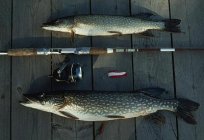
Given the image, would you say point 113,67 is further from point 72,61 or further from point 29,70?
point 29,70

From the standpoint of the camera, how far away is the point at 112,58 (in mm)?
3408

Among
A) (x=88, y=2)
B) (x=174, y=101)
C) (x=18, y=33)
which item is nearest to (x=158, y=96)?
(x=174, y=101)

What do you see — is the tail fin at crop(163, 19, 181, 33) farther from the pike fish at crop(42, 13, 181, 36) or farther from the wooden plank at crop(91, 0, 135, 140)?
the wooden plank at crop(91, 0, 135, 140)

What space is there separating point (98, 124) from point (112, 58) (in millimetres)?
626

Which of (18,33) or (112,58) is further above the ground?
(18,33)

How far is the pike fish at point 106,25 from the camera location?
3.41m

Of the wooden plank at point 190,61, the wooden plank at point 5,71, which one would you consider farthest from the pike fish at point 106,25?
the wooden plank at point 5,71

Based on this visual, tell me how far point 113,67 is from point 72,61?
38cm

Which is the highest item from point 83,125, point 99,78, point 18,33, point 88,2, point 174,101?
point 88,2

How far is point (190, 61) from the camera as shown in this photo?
3443mm

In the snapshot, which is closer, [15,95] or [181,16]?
[15,95]

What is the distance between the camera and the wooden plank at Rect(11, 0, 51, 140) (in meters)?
3.23

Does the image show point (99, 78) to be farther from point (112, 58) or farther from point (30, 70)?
point (30, 70)

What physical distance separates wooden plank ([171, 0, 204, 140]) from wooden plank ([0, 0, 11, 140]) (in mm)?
1539
